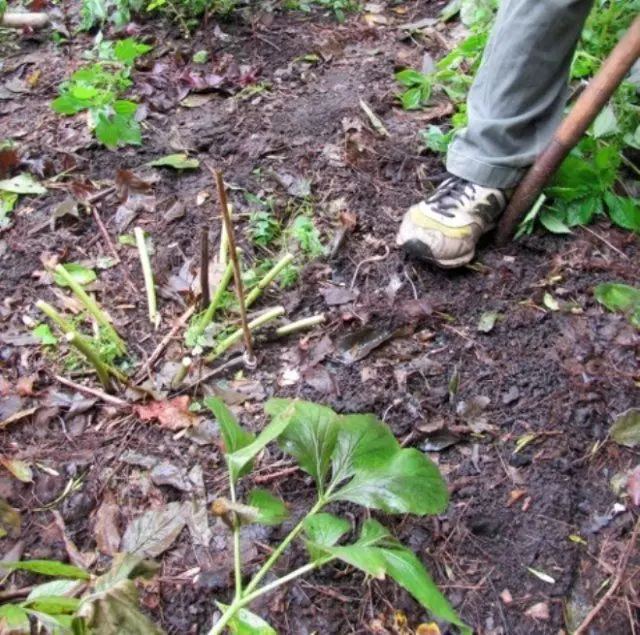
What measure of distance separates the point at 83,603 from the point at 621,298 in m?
1.54

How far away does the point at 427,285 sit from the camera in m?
1.98

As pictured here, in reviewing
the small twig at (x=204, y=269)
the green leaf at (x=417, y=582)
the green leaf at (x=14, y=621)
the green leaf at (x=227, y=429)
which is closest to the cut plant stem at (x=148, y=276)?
the small twig at (x=204, y=269)

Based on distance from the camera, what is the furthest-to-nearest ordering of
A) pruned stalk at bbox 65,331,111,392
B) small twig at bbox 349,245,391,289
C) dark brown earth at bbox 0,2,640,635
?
small twig at bbox 349,245,391,289
pruned stalk at bbox 65,331,111,392
dark brown earth at bbox 0,2,640,635

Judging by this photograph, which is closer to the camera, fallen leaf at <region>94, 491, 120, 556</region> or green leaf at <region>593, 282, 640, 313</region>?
fallen leaf at <region>94, 491, 120, 556</region>

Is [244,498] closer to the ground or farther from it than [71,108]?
closer to the ground

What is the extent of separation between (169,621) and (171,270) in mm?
1026

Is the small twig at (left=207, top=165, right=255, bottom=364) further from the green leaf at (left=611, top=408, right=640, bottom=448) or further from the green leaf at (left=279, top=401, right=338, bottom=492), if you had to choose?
the green leaf at (left=611, top=408, right=640, bottom=448)

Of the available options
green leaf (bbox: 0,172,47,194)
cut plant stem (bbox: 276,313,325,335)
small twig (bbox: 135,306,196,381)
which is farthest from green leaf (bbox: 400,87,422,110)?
green leaf (bbox: 0,172,47,194)

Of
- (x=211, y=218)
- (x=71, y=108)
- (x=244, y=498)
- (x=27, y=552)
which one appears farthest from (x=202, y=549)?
(x=71, y=108)

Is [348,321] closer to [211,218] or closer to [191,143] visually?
[211,218]

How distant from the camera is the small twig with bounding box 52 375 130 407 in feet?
5.54

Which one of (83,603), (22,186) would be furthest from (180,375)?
(22,186)

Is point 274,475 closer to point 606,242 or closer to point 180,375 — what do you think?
point 180,375

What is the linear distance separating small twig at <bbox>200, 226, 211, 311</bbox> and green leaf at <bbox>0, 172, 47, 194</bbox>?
81cm
